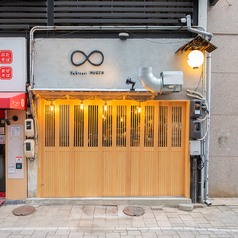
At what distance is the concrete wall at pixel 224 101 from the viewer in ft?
22.1

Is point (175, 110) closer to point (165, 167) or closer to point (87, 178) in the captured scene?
point (165, 167)

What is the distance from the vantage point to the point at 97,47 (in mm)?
6355

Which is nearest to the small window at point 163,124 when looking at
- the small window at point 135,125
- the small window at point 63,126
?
the small window at point 135,125

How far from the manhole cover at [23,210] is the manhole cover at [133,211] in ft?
9.52

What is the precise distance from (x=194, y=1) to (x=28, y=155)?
296 inches

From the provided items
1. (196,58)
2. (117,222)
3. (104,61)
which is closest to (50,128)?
(104,61)

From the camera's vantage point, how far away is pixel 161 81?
226 inches

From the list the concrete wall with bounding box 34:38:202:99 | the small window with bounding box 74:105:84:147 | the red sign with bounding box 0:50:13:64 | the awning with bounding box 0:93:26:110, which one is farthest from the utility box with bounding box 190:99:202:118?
the red sign with bounding box 0:50:13:64

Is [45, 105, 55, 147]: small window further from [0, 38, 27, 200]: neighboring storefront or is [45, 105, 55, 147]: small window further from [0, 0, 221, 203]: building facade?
[0, 38, 27, 200]: neighboring storefront

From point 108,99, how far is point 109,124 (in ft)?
2.96

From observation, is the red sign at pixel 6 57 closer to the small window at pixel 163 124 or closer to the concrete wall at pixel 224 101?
the small window at pixel 163 124

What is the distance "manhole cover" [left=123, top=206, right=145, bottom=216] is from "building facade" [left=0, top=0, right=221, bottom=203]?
1.89 feet

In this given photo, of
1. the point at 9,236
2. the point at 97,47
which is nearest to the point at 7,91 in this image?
the point at 97,47

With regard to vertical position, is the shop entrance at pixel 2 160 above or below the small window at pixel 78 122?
below
